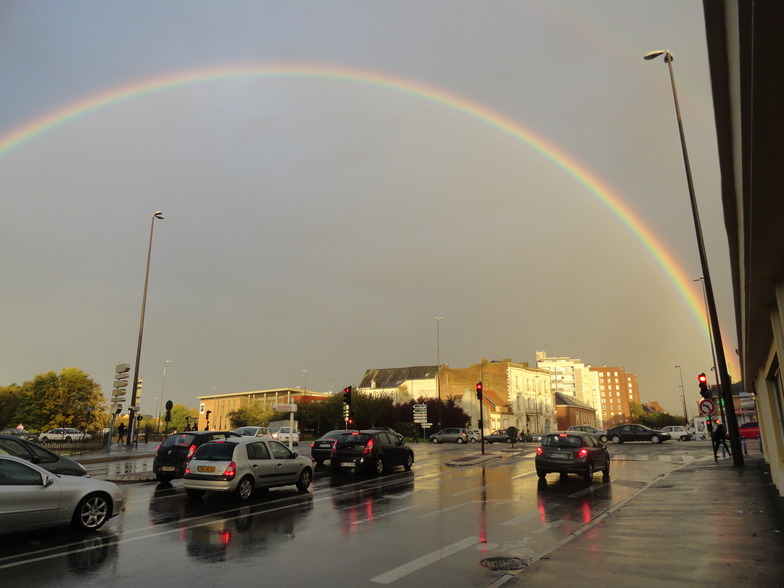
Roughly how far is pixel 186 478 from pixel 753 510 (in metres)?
12.9

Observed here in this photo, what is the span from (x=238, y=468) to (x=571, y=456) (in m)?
10.8

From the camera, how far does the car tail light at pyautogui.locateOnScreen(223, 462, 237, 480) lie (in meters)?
12.6

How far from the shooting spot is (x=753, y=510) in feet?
36.1

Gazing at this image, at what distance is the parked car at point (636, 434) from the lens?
43.6 m

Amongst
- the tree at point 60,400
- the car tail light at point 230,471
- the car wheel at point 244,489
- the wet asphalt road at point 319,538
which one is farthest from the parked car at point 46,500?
the tree at point 60,400

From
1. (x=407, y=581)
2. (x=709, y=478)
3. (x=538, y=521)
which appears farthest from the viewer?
(x=709, y=478)

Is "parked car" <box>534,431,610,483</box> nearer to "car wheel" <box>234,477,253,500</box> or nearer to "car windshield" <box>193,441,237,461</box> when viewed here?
"car wheel" <box>234,477,253,500</box>

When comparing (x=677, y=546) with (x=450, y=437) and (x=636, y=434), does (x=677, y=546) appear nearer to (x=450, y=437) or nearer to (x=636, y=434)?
(x=636, y=434)

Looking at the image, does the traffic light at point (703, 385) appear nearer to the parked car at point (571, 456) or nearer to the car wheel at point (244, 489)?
the parked car at point (571, 456)

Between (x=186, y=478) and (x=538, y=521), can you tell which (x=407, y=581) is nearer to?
(x=538, y=521)

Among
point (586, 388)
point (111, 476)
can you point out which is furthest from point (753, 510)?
point (586, 388)

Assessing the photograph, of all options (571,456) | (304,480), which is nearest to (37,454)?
(304,480)

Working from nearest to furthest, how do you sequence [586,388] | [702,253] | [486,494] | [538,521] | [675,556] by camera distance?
[675,556]
[538,521]
[486,494]
[702,253]
[586,388]

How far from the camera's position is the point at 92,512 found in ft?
30.5
